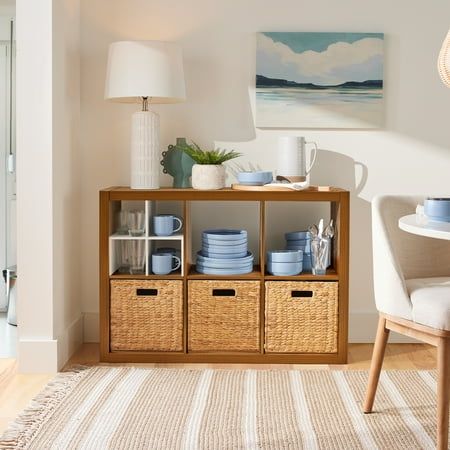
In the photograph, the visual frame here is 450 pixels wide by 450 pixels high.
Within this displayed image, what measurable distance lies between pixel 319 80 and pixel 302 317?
3.83 ft

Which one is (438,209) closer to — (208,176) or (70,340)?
(208,176)

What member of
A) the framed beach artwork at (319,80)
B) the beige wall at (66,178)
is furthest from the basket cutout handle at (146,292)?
the framed beach artwork at (319,80)

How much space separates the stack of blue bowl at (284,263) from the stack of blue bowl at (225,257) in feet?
0.37

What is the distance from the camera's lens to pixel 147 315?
12.2 feet

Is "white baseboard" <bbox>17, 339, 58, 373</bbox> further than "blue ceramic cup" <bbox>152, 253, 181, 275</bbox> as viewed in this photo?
No

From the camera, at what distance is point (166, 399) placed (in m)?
3.13

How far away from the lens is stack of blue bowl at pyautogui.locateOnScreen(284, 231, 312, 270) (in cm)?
391

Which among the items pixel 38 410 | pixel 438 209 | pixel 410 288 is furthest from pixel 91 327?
pixel 438 209

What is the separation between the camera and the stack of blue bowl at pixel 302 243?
3912 mm

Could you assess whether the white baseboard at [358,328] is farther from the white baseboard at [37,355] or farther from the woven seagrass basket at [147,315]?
the white baseboard at [37,355]

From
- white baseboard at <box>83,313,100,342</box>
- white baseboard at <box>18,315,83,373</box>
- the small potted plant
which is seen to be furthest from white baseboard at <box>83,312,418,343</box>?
the small potted plant

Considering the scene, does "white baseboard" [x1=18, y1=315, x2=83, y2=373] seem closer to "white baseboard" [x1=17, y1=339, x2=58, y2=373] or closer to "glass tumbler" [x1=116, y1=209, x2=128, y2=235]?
"white baseboard" [x1=17, y1=339, x2=58, y2=373]

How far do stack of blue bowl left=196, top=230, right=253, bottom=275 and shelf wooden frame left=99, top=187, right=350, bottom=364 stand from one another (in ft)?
0.14

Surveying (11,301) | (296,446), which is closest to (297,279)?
(296,446)
